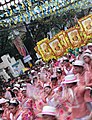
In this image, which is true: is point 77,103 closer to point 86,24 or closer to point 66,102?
point 66,102

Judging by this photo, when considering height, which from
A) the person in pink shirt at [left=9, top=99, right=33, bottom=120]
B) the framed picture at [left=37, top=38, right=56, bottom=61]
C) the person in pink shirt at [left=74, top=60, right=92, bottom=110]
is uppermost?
the framed picture at [left=37, top=38, right=56, bottom=61]

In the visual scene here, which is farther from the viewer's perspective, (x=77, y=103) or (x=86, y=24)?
(x=86, y=24)

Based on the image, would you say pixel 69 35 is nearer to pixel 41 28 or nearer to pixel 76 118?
pixel 76 118

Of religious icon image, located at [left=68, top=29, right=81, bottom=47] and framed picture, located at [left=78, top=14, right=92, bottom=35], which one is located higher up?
framed picture, located at [left=78, top=14, right=92, bottom=35]

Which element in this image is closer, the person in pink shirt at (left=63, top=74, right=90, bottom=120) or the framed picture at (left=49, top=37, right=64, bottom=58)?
the person in pink shirt at (left=63, top=74, right=90, bottom=120)

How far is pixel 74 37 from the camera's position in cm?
1748

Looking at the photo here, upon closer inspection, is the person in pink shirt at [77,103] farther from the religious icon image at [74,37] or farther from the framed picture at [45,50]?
the framed picture at [45,50]

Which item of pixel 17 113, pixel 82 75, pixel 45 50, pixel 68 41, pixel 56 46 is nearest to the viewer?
pixel 82 75

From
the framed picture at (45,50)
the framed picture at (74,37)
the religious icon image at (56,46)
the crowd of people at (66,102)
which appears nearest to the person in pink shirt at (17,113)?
the crowd of people at (66,102)

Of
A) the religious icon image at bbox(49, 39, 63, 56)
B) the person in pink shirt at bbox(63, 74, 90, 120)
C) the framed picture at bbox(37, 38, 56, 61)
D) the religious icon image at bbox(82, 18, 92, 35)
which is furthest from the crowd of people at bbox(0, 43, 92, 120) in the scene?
the framed picture at bbox(37, 38, 56, 61)

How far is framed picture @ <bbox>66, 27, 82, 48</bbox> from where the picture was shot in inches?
683

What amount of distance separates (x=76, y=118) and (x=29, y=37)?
26.8 meters

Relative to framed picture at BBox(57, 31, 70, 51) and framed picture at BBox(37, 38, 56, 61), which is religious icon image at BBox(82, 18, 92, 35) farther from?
framed picture at BBox(37, 38, 56, 61)

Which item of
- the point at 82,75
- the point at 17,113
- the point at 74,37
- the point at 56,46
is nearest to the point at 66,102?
the point at 82,75
